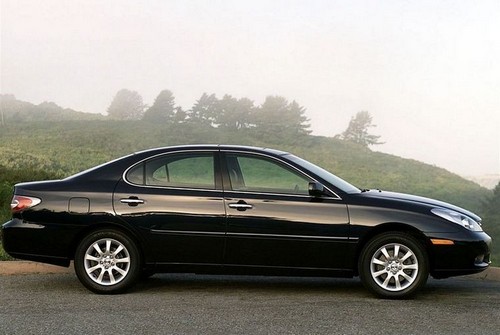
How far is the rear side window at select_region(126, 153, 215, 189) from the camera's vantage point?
754 centimetres

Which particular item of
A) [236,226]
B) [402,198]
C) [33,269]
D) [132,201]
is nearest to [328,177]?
[402,198]

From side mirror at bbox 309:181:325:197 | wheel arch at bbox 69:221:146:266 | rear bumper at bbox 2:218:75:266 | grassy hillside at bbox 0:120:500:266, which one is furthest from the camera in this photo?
grassy hillside at bbox 0:120:500:266

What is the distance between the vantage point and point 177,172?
7629mm

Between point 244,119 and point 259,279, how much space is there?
4384 inches

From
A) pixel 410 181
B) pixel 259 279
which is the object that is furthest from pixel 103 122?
pixel 259 279

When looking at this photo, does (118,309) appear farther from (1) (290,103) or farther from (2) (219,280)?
(1) (290,103)

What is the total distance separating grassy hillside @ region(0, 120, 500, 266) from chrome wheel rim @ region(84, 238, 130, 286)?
81962mm

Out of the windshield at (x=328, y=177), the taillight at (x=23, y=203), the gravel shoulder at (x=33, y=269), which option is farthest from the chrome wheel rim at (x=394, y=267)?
the taillight at (x=23, y=203)

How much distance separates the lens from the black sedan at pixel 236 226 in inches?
286

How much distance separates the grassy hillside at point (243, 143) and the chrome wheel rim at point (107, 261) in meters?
82.0

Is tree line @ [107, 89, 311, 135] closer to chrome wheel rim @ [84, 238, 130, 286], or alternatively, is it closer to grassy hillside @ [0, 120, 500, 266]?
grassy hillside @ [0, 120, 500, 266]

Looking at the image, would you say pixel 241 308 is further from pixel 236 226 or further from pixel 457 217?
pixel 457 217

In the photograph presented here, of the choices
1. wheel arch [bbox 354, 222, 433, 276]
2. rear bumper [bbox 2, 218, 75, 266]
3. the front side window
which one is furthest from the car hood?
rear bumper [bbox 2, 218, 75, 266]

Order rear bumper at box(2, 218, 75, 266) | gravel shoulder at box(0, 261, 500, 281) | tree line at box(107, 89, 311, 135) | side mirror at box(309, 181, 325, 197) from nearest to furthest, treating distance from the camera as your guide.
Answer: side mirror at box(309, 181, 325, 197), rear bumper at box(2, 218, 75, 266), gravel shoulder at box(0, 261, 500, 281), tree line at box(107, 89, 311, 135)
